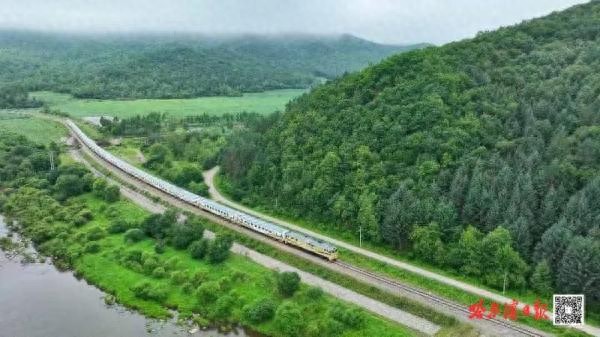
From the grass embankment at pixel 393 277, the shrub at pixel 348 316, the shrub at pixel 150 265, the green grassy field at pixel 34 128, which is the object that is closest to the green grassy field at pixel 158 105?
the green grassy field at pixel 34 128

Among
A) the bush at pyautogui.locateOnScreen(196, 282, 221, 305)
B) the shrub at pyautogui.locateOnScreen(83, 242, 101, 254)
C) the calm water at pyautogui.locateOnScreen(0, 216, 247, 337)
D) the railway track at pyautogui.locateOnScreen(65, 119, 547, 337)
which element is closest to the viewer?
the railway track at pyautogui.locateOnScreen(65, 119, 547, 337)

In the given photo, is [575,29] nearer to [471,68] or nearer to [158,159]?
[471,68]

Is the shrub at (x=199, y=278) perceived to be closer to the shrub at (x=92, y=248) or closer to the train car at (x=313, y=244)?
the train car at (x=313, y=244)

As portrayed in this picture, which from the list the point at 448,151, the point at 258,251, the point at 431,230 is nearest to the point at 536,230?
the point at 431,230

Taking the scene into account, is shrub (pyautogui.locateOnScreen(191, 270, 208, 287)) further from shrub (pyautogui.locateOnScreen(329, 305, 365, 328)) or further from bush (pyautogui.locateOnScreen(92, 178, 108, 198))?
bush (pyautogui.locateOnScreen(92, 178, 108, 198))

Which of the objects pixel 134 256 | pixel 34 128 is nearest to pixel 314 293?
pixel 134 256

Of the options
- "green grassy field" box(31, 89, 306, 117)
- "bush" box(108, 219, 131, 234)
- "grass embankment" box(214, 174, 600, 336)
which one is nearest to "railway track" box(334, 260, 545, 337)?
"grass embankment" box(214, 174, 600, 336)
